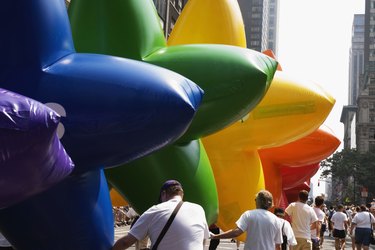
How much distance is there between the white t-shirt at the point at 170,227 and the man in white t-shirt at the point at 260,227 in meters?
1.40

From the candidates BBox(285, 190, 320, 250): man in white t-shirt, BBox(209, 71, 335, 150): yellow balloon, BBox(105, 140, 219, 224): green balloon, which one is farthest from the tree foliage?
BBox(105, 140, 219, 224): green balloon

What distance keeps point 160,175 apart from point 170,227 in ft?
3.35

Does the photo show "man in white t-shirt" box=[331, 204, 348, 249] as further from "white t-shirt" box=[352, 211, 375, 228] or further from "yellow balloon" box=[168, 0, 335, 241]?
"yellow balloon" box=[168, 0, 335, 241]

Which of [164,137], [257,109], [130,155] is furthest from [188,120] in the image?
[257,109]

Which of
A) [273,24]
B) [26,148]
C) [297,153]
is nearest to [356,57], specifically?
[273,24]

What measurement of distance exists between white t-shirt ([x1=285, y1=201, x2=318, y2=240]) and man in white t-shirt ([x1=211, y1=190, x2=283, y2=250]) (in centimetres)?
294

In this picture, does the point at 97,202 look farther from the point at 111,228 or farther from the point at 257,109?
the point at 257,109

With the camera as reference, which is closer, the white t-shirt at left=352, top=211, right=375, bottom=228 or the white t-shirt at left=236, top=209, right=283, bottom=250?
the white t-shirt at left=236, top=209, right=283, bottom=250

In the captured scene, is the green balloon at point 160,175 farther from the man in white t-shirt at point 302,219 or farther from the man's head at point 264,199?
the man in white t-shirt at point 302,219

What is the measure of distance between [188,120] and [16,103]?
1.39 m

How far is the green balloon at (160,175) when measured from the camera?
5188mm

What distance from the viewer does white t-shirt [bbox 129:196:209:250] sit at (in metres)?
4.28

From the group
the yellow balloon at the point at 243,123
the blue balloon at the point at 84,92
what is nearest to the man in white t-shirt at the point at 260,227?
the yellow balloon at the point at 243,123

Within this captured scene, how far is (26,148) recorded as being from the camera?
9.29 ft
